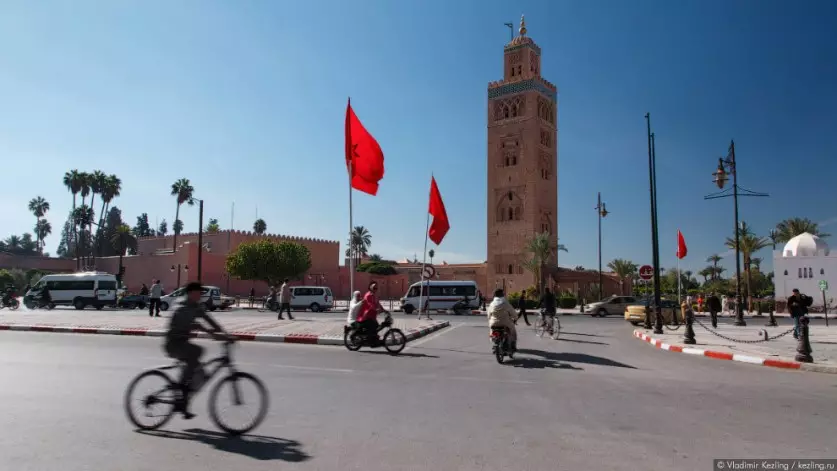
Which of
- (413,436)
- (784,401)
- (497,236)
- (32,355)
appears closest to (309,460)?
(413,436)

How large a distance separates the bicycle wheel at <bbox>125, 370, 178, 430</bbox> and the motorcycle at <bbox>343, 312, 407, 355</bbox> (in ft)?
23.1

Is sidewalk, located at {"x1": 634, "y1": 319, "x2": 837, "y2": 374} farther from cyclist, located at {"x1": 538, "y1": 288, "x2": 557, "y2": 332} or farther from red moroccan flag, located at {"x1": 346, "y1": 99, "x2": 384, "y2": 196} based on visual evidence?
red moroccan flag, located at {"x1": 346, "y1": 99, "x2": 384, "y2": 196}

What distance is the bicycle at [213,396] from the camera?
18.0 ft

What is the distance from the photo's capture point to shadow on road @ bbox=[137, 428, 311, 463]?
15.7 ft

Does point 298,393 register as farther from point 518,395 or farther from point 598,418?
point 598,418

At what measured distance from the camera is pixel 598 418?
6.17 m

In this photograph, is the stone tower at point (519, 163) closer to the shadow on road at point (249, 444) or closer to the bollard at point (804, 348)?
the bollard at point (804, 348)

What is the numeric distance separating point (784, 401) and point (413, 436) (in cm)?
505

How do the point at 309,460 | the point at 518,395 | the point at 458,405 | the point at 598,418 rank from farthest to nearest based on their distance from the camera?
the point at 518,395 → the point at 458,405 → the point at 598,418 → the point at 309,460

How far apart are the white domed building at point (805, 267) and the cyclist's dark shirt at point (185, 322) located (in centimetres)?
5029

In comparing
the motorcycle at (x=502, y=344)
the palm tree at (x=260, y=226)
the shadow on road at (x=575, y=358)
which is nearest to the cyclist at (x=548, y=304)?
the shadow on road at (x=575, y=358)

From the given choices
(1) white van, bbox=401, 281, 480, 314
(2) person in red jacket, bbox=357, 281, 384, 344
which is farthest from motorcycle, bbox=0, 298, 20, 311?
(2) person in red jacket, bbox=357, 281, 384, 344

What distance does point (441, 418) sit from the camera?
242 inches

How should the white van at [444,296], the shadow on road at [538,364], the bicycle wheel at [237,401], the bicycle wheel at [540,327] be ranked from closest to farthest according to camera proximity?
the bicycle wheel at [237,401] < the shadow on road at [538,364] < the bicycle wheel at [540,327] < the white van at [444,296]
